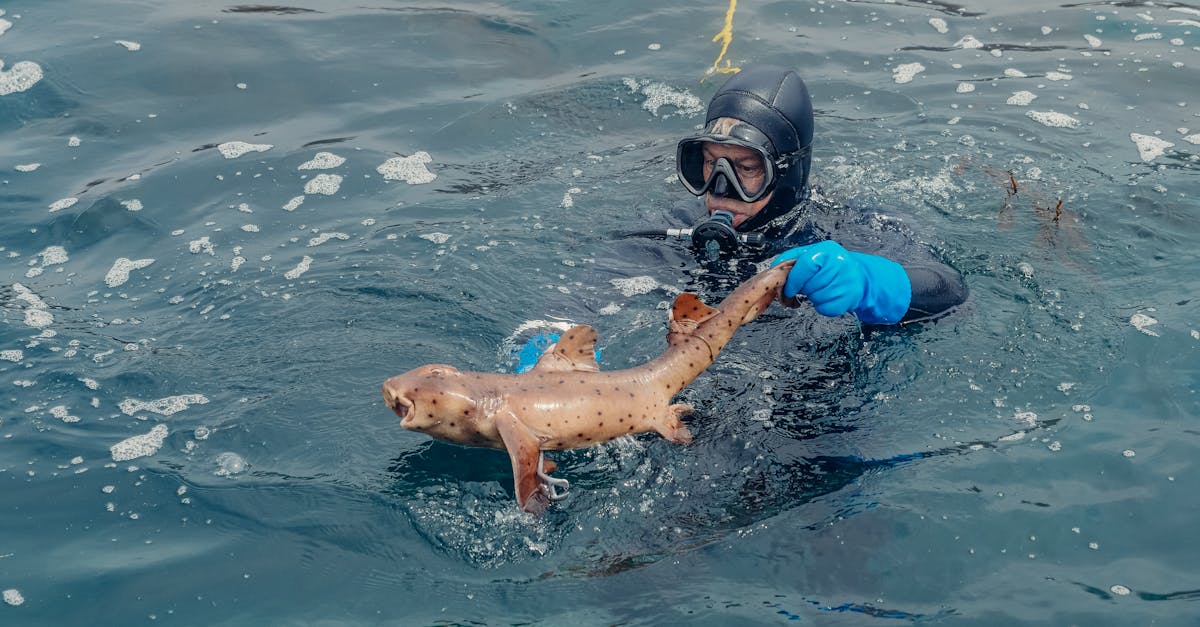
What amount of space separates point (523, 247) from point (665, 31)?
15.0 ft

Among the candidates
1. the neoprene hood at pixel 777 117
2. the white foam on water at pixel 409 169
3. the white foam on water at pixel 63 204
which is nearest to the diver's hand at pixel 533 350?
the neoprene hood at pixel 777 117

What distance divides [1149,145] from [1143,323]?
2.95 meters

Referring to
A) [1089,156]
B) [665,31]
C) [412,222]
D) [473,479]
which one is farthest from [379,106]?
[1089,156]

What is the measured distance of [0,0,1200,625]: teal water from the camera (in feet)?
14.1

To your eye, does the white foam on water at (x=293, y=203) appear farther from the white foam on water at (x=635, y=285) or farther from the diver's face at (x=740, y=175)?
the diver's face at (x=740, y=175)

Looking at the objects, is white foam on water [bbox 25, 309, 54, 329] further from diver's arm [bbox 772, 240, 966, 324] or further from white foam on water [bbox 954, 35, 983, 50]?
white foam on water [bbox 954, 35, 983, 50]

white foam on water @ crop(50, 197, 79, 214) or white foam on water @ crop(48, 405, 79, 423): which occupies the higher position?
white foam on water @ crop(50, 197, 79, 214)

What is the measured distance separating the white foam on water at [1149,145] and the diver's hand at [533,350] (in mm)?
5285

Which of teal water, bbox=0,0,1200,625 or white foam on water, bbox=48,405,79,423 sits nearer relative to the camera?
teal water, bbox=0,0,1200,625

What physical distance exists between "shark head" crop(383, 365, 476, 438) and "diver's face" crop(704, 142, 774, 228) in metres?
2.43

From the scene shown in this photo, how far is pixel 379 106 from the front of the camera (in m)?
9.29

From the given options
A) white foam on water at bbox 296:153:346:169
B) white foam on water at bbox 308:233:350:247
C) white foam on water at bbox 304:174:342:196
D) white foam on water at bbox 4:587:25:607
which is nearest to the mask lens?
white foam on water at bbox 308:233:350:247

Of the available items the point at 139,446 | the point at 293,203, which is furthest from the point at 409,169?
the point at 139,446

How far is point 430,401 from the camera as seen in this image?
4.06 m
